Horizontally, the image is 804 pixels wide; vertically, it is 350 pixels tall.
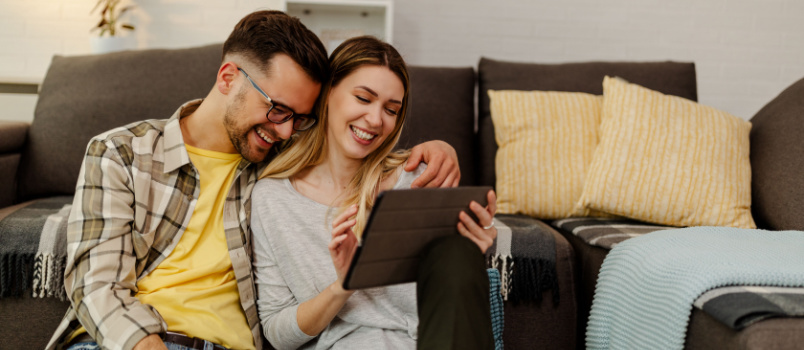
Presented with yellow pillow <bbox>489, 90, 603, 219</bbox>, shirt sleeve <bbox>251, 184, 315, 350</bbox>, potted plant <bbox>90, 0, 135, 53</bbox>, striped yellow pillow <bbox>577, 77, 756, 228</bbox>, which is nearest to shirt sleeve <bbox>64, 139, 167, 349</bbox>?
shirt sleeve <bbox>251, 184, 315, 350</bbox>

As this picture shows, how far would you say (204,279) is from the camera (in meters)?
1.25

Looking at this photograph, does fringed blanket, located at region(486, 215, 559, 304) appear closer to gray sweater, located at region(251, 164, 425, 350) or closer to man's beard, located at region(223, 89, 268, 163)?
gray sweater, located at region(251, 164, 425, 350)

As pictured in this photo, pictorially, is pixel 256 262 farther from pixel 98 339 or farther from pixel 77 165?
pixel 77 165

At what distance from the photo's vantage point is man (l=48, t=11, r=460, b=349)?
44.3 inches

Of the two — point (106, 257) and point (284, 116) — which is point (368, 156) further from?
point (106, 257)

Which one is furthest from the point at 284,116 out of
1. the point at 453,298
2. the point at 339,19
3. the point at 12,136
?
the point at 339,19

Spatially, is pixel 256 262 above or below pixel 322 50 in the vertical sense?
below

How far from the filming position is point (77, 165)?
76.0 inches

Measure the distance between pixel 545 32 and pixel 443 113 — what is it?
98cm

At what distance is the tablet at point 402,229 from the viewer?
908mm

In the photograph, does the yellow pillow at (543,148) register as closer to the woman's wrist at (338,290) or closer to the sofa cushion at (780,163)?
the sofa cushion at (780,163)

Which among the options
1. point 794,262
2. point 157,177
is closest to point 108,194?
point 157,177

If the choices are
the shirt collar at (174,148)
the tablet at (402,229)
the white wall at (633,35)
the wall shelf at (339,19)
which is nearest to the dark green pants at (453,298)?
the tablet at (402,229)

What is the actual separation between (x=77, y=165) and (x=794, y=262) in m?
1.97
